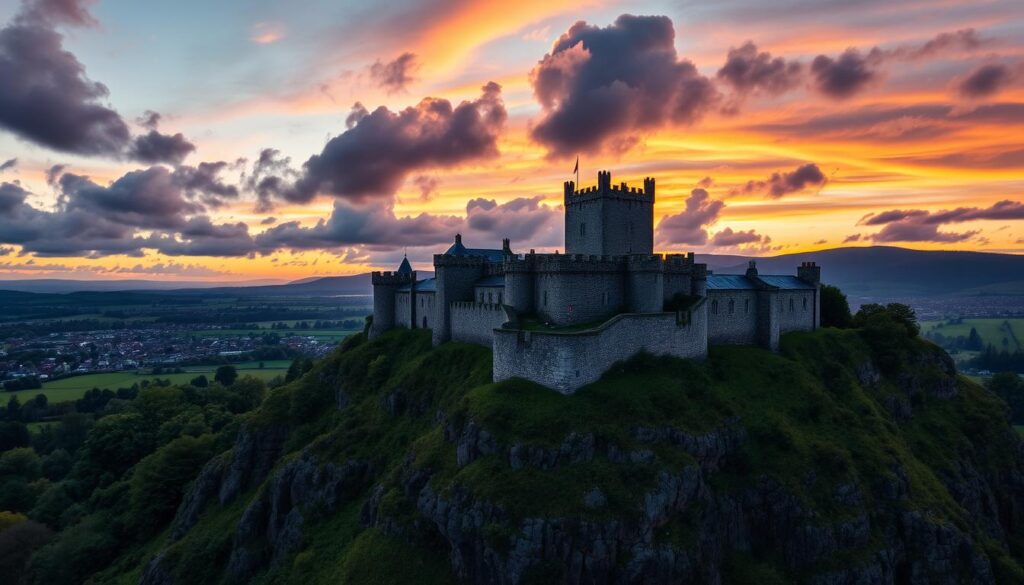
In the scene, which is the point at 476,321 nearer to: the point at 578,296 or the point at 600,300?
the point at 578,296

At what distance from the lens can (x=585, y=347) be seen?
5172 centimetres

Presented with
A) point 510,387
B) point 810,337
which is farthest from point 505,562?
point 810,337

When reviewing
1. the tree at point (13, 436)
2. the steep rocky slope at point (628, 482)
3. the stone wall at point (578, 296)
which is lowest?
the tree at point (13, 436)

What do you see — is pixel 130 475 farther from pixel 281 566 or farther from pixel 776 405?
pixel 776 405

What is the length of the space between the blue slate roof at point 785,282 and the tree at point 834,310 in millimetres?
8087

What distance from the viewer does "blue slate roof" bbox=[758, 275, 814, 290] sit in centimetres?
7412

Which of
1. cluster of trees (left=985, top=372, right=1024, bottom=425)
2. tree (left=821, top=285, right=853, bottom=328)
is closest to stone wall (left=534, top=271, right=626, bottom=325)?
tree (left=821, top=285, right=853, bottom=328)

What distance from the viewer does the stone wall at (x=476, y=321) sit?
215 feet

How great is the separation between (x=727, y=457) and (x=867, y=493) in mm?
12746

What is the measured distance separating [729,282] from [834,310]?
77.3 feet

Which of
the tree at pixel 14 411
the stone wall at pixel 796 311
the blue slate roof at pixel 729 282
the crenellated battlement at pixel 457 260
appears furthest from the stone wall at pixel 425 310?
the tree at pixel 14 411

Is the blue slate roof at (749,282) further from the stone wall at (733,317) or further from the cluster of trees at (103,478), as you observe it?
the cluster of trees at (103,478)

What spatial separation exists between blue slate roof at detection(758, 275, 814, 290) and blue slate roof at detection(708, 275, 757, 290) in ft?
8.45

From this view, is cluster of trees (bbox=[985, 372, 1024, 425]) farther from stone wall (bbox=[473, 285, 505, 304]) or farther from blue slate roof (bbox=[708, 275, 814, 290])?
stone wall (bbox=[473, 285, 505, 304])
